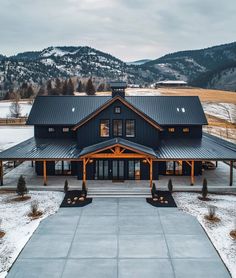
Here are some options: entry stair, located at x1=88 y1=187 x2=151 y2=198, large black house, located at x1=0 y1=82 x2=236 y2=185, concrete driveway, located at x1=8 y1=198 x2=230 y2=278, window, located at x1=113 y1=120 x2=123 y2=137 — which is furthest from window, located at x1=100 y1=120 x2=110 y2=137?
concrete driveway, located at x1=8 y1=198 x2=230 y2=278

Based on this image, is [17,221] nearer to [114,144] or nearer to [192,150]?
[114,144]

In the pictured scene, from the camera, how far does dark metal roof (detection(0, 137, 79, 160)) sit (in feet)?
89.0

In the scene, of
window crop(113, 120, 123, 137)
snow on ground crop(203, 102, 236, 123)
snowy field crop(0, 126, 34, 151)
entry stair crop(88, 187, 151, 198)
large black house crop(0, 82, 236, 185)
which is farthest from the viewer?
snow on ground crop(203, 102, 236, 123)

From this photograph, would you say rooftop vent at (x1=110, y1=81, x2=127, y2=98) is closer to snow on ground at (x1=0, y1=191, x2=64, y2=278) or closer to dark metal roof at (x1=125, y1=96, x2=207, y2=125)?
dark metal roof at (x1=125, y1=96, x2=207, y2=125)

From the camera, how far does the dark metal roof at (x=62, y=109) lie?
32812mm

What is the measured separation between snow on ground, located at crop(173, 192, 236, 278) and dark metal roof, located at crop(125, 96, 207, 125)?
9.45 m

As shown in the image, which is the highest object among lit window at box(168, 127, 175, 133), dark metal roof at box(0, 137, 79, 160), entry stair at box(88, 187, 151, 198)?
lit window at box(168, 127, 175, 133)

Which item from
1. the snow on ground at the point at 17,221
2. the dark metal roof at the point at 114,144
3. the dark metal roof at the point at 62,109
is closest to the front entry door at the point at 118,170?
the dark metal roof at the point at 114,144

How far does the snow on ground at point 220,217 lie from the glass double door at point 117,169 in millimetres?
4615

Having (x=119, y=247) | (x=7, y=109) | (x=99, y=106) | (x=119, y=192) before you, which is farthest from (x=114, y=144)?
(x=7, y=109)

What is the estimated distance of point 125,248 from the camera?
16297 millimetres

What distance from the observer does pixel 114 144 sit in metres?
26.7

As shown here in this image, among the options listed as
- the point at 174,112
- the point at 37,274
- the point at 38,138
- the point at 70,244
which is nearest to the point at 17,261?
the point at 37,274

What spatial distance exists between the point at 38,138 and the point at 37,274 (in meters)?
20.8
